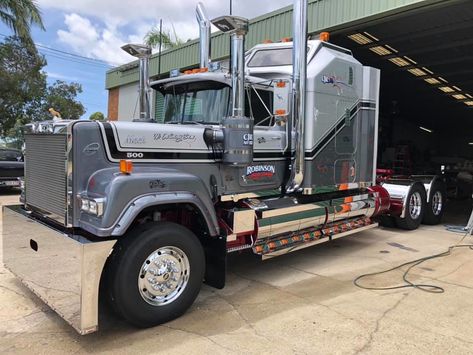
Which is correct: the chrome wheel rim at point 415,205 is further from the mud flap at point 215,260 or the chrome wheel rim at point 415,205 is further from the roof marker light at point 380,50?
the mud flap at point 215,260

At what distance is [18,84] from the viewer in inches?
910

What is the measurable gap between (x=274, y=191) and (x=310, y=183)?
22.4 inches

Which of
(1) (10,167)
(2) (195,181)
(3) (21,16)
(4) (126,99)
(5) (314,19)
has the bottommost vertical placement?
(1) (10,167)

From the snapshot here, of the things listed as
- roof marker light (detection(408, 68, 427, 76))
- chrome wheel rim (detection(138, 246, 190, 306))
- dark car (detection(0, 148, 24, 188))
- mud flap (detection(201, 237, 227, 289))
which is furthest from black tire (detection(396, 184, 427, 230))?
dark car (detection(0, 148, 24, 188))

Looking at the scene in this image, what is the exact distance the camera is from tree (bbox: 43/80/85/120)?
26.7 m

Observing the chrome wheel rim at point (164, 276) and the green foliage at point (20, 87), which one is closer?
the chrome wheel rim at point (164, 276)

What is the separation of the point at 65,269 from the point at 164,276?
2.80ft

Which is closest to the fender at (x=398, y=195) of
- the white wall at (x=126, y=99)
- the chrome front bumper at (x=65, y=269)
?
the chrome front bumper at (x=65, y=269)

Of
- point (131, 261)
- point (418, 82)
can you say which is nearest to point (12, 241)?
point (131, 261)

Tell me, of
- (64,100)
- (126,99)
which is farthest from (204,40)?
(64,100)

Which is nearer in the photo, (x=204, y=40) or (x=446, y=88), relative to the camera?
(x=204, y=40)

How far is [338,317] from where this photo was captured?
4.36 meters

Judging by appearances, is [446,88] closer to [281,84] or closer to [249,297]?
[281,84]

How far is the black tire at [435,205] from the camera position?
9781 millimetres
